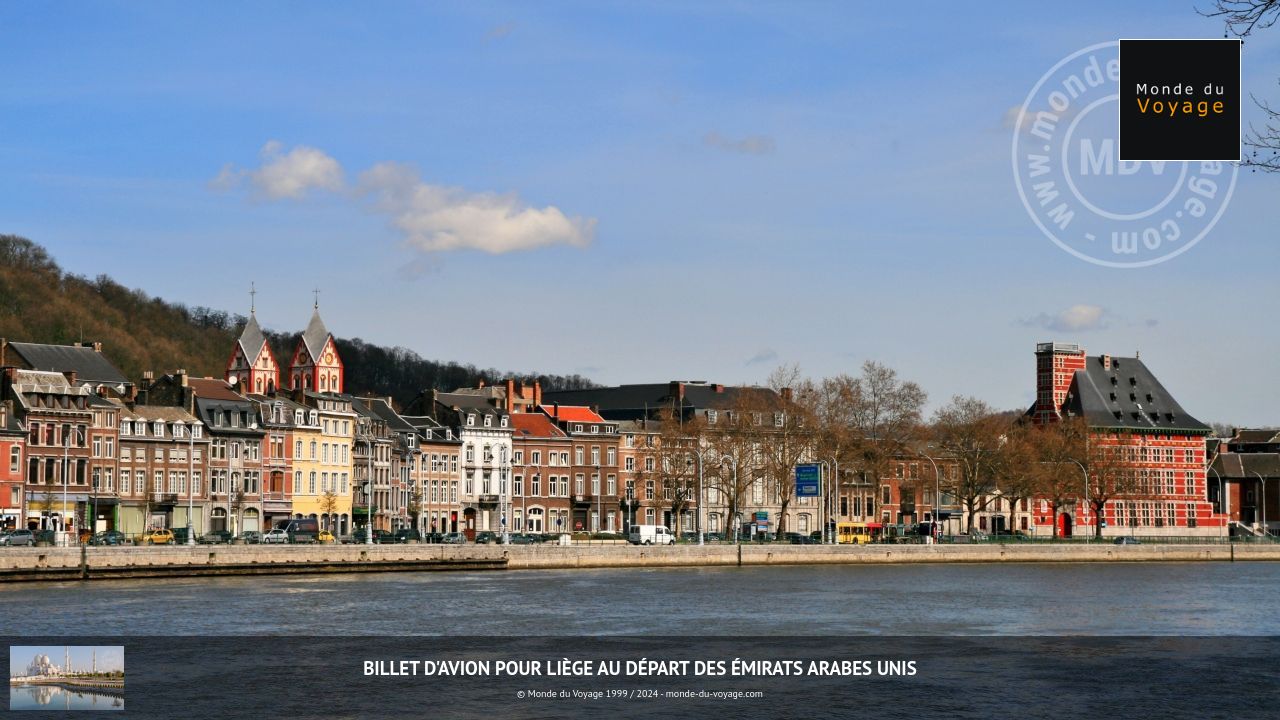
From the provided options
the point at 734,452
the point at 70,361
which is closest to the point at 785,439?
the point at 734,452

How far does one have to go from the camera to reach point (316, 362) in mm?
142125

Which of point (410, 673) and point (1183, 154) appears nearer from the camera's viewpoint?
point (1183, 154)

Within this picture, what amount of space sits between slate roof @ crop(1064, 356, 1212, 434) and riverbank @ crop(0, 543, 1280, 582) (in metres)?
28.9

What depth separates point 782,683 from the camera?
4753 centimetres

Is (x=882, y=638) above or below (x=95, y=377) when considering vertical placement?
below

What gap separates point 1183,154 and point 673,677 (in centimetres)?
2193

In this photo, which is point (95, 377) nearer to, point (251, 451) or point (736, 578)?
point (251, 451)

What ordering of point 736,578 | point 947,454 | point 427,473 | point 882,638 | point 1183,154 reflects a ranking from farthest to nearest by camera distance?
1. point 947,454
2. point 427,473
3. point 736,578
4. point 882,638
5. point 1183,154

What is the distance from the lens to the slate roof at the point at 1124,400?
164000 mm

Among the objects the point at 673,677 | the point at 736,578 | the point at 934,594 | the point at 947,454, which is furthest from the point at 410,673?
the point at 947,454

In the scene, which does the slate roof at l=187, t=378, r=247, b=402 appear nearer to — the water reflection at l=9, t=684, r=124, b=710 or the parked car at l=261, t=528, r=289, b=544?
the parked car at l=261, t=528, r=289, b=544

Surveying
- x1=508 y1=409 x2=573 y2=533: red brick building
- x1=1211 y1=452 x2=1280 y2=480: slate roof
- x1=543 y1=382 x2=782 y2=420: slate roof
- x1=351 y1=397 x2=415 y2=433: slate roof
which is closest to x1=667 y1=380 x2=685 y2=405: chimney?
x1=543 y1=382 x2=782 y2=420: slate roof

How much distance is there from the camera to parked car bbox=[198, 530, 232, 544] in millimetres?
97713

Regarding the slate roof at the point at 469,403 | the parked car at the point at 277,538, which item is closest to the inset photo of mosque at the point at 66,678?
the parked car at the point at 277,538
